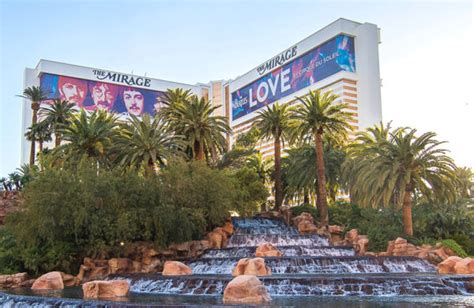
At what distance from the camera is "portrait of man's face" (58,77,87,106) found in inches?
4166

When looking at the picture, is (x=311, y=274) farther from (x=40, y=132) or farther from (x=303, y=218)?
(x=40, y=132)

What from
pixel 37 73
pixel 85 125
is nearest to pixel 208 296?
pixel 85 125

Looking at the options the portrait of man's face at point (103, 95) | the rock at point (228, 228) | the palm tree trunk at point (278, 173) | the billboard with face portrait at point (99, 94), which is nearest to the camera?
the rock at point (228, 228)

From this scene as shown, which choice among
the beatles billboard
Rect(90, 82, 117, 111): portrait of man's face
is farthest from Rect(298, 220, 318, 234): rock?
Rect(90, 82, 117, 111): portrait of man's face

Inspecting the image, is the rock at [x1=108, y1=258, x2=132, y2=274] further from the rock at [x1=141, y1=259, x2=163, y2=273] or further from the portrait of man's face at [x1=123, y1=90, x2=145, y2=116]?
the portrait of man's face at [x1=123, y1=90, x2=145, y2=116]

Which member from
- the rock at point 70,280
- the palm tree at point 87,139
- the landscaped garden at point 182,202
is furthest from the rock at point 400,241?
the palm tree at point 87,139

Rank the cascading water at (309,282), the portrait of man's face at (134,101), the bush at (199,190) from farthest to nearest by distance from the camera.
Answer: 1. the portrait of man's face at (134,101)
2. the bush at (199,190)
3. the cascading water at (309,282)

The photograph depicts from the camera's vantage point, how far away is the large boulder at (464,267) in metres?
23.5

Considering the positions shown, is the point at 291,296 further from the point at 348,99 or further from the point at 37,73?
the point at 37,73

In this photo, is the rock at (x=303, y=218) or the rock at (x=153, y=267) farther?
the rock at (x=303, y=218)

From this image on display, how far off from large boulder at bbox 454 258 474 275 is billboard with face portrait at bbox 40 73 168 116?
3294 inches

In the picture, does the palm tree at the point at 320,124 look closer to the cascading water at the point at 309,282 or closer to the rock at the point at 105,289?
the cascading water at the point at 309,282

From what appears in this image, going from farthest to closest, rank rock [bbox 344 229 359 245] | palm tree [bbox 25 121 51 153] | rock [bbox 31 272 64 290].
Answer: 1. palm tree [bbox 25 121 51 153]
2. rock [bbox 344 229 359 245]
3. rock [bbox 31 272 64 290]

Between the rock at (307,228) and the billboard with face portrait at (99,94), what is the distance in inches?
2687
